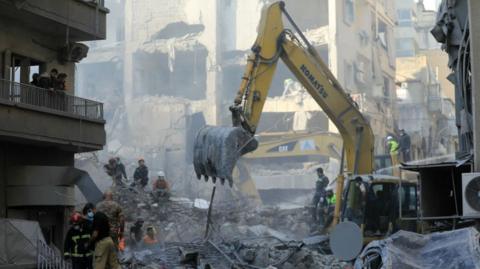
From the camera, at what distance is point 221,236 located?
22062 millimetres

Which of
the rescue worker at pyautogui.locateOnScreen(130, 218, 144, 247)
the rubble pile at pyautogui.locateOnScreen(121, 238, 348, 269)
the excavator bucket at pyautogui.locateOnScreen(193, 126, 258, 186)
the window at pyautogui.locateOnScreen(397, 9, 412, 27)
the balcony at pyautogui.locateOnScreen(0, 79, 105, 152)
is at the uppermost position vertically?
the window at pyautogui.locateOnScreen(397, 9, 412, 27)

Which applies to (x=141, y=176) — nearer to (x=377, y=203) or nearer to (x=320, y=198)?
(x=320, y=198)

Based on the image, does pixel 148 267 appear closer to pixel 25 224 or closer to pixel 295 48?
pixel 25 224

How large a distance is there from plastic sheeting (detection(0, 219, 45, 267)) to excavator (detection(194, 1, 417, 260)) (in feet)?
13.5

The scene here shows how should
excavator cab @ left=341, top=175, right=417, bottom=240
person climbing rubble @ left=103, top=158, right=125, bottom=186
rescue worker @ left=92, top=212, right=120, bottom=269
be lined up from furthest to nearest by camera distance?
person climbing rubble @ left=103, top=158, right=125, bottom=186, excavator cab @ left=341, top=175, right=417, bottom=240, rescue worker @ left=92, top=212, right=120, bottom=269

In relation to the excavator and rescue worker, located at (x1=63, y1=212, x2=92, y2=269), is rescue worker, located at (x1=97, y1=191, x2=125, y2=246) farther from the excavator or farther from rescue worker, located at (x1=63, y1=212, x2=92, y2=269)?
the excavator

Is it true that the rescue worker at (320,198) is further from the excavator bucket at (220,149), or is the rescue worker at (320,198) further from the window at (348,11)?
the window at (348,11)

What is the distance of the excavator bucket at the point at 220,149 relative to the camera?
16906 mm

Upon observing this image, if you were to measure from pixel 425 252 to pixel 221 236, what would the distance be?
42.4ft

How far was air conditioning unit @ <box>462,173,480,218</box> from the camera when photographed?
37.9 feet

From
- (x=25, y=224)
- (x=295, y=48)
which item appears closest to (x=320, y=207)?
(x=295, y=48)

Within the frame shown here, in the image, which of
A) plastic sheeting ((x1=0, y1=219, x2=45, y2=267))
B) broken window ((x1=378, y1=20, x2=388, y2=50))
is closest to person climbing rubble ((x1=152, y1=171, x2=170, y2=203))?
plastic sheeting ((x1=0, y1=219, x2=45, y2=267))

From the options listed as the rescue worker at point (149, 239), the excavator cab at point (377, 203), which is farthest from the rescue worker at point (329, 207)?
the rescue worker at point (149, 239)

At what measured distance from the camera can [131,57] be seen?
5166 centimetres
